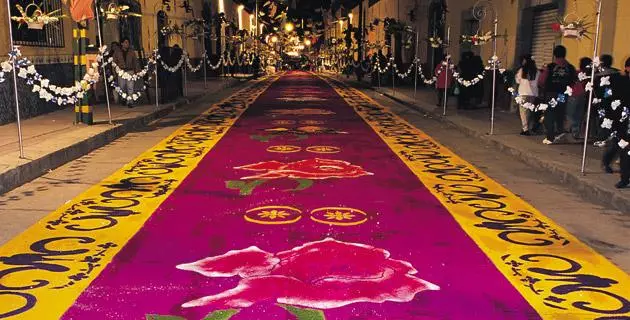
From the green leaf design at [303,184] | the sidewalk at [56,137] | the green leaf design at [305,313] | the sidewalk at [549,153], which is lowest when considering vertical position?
the green leaf design at [305,313]

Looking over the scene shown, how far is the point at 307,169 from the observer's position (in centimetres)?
748

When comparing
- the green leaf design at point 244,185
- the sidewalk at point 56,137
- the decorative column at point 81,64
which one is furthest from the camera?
the decorative column at point 81,64

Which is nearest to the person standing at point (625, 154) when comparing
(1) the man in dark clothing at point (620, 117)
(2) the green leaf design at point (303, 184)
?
(1) the man in dark clothing at point (620, 117)

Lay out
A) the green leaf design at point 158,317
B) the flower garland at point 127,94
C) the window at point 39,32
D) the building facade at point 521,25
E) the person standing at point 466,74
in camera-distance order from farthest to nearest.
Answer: the person standing at point 466,74, the flower garland at point 127,94, the window at point 39,32, the building facade at point 521,25, the green leaf design at point 158,317

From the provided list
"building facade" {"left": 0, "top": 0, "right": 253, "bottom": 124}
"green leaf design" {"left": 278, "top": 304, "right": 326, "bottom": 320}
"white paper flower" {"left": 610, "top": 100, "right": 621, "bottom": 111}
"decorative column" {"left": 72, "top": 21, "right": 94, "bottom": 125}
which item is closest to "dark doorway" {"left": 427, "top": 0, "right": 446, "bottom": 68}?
"building facade" {"left": 0, "top": 0, "right": 253, "bottom": 124}

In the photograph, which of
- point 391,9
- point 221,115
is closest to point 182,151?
point 221,115

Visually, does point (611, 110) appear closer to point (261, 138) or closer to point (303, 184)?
point (303, 184)

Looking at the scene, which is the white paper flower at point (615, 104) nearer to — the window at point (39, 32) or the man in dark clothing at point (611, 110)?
the man in dark clothing at point (611, 110)

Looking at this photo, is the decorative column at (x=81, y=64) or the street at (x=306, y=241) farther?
the decorative column at (x=81, y=64)

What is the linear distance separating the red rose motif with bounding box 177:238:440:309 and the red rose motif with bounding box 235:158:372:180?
2537mm

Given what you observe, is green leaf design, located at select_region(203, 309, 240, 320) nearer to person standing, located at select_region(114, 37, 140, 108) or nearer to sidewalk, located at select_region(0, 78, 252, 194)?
sidewalk, located at select_region(0, 78, 252, 194)

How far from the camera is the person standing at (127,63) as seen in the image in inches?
549

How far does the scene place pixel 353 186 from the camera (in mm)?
6551

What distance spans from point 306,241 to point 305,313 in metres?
1.30
